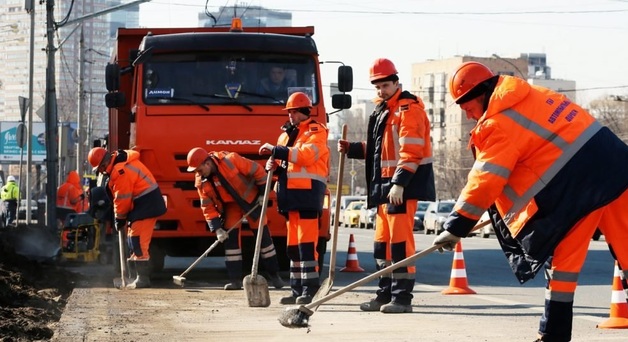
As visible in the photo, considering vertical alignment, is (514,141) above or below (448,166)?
above

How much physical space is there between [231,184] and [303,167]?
2.44 metres

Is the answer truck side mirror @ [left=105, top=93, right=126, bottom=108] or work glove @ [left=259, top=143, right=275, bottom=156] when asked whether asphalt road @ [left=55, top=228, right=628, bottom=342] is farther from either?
truck side mirror @ [left=105, top=93, right=126, bottom=108]

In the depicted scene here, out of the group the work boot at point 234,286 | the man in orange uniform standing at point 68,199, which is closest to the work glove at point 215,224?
the work boot at point 234,286

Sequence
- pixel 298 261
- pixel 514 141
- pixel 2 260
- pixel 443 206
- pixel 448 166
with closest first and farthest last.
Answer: pixel 514 141, pixel 298 261, pixel 2 260, pixel 443 206, pixel 448 166

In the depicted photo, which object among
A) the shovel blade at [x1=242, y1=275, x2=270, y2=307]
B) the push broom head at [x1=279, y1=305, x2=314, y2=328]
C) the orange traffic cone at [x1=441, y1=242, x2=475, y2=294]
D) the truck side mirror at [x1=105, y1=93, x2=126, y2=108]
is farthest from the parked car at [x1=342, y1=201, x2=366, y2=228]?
the push broom head at [x1=279, y1=305, x2=314, y2=328]

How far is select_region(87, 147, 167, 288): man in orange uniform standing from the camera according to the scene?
1531 cm

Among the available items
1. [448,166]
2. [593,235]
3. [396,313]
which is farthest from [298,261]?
[448,166]

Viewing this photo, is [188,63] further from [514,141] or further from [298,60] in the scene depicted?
[514,141]

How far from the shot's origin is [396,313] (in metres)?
11.4

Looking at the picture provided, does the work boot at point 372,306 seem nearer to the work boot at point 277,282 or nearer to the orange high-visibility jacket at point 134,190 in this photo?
the work boot at point 277,282

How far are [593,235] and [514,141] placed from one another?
850 millimetres

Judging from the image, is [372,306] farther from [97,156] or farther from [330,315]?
[97,156]

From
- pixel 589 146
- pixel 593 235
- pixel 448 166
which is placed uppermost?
pixel 589 146

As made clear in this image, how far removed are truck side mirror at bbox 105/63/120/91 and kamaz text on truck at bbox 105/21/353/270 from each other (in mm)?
13
